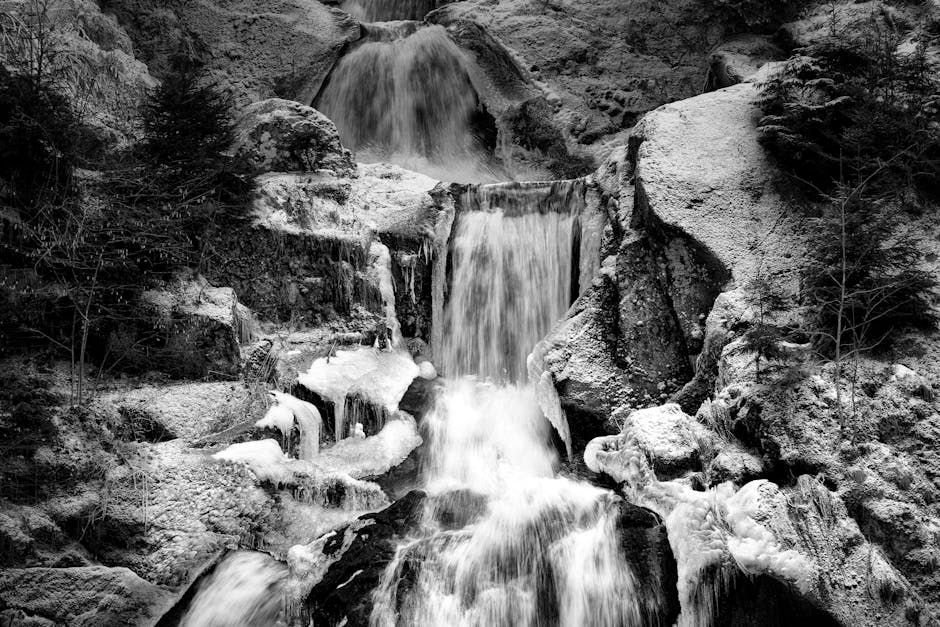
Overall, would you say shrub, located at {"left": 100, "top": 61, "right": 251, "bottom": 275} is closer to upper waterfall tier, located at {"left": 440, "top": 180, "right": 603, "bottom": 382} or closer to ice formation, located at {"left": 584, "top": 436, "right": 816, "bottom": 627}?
upper waterfall tier, located at {"left": 440, "top": 180, "right": 603, "bottom": 382}

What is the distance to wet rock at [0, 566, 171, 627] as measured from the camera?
4602 millimetres

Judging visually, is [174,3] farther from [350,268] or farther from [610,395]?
[610,395]

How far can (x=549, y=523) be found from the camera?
18.8 feet

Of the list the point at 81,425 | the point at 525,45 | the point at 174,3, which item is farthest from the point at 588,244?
the point at 174,3

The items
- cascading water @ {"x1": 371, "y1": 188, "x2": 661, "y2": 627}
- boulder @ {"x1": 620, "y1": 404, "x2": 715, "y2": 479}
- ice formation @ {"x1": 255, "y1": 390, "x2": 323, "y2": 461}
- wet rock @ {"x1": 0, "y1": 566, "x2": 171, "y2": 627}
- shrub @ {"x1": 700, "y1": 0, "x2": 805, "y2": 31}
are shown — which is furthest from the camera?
shrub @ {"x1": 700, "y1": 0, "x2": 805, "y2": 31}

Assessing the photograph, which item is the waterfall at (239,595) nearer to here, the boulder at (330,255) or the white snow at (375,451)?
the white snow at (375,451)

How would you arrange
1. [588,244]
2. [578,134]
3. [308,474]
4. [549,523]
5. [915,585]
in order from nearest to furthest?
[915,585] → [549,523] → [308,474] → [588,244] → [578,134]

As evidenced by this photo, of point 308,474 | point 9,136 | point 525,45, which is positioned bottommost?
point 308,474

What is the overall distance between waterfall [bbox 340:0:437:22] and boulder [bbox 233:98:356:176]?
874 cm

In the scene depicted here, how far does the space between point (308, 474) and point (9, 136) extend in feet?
16.7

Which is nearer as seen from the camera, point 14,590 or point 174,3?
point 14,590

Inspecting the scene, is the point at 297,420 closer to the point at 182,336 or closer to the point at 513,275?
the point at 182,336

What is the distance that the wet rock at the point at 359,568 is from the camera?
Result: 497 cm

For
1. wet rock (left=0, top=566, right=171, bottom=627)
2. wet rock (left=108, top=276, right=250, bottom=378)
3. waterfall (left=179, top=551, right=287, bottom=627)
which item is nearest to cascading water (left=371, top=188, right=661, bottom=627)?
waterfall (left=179, top=551, right=287, bottom=627)
